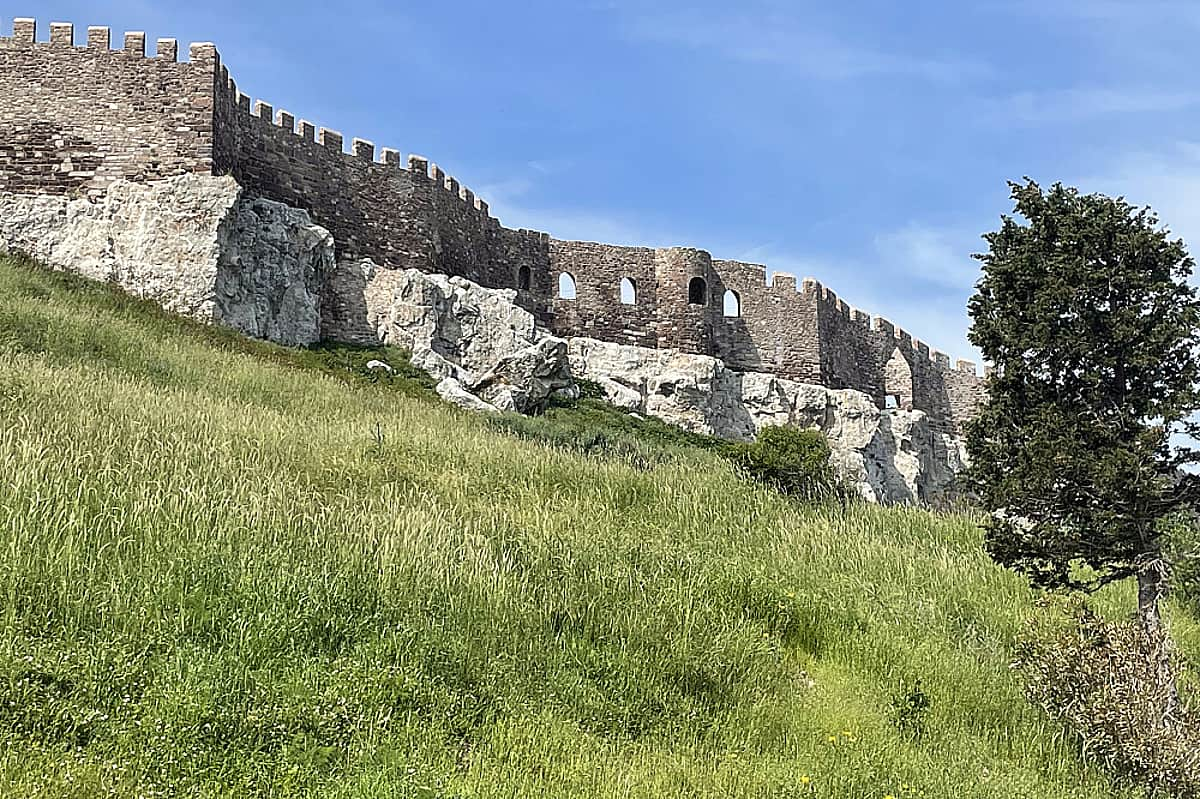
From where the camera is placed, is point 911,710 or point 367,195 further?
point 367,195

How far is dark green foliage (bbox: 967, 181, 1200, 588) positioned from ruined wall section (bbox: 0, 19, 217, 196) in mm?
15853

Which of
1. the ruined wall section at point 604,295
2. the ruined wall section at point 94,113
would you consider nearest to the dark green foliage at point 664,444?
the ruined wall section at point 604,295

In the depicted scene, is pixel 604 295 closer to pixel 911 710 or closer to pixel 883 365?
pixel 883 365

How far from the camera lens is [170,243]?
62.5 feet

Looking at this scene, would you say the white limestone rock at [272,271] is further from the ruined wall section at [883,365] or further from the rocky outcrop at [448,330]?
the ruined wall section at [883,365]

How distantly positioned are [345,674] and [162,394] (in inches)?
316

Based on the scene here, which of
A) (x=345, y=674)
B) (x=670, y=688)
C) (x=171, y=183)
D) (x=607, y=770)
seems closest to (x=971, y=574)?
(x=670, y=688)

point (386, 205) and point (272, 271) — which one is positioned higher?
point (386, 205)

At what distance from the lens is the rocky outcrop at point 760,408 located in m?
26.0

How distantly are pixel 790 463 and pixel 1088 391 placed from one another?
7.79 metres

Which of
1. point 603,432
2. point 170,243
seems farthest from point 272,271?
point 603,432

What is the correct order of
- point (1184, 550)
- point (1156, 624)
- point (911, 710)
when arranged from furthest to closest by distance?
point (1184, 550)
point (1156, 624)
point (911, 710)

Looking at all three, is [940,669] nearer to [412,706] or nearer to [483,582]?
[483,582]

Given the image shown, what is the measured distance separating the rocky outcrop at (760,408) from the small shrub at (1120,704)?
55.5 feet
